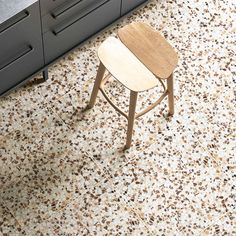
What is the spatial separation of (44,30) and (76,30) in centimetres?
24

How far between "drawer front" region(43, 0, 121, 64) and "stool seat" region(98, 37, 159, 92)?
0.91 ft

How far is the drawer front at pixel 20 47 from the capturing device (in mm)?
2732

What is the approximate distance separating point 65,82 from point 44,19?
0.52 m

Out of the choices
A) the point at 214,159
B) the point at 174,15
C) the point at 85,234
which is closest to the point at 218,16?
the point at 174,15

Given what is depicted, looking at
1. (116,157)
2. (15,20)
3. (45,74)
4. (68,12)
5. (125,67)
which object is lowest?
(116,157)

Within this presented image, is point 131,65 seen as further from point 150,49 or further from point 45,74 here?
point 45,74

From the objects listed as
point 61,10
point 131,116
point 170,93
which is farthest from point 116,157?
point 61,10

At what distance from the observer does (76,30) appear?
314 cm

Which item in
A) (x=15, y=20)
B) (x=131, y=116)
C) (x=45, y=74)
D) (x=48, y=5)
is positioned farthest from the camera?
(x=45, y=74)

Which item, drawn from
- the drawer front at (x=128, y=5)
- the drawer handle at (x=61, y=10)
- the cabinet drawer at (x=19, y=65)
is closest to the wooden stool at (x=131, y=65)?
the drawer handle at (x=61, y=10)

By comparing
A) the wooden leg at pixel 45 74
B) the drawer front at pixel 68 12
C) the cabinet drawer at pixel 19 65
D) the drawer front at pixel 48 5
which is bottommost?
the wooden leg at pixel 45 74

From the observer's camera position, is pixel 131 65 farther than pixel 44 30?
No

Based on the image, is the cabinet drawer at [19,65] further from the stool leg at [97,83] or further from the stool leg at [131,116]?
the stool leg at [131,116]

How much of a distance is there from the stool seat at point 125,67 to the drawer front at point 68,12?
9.9 inches
